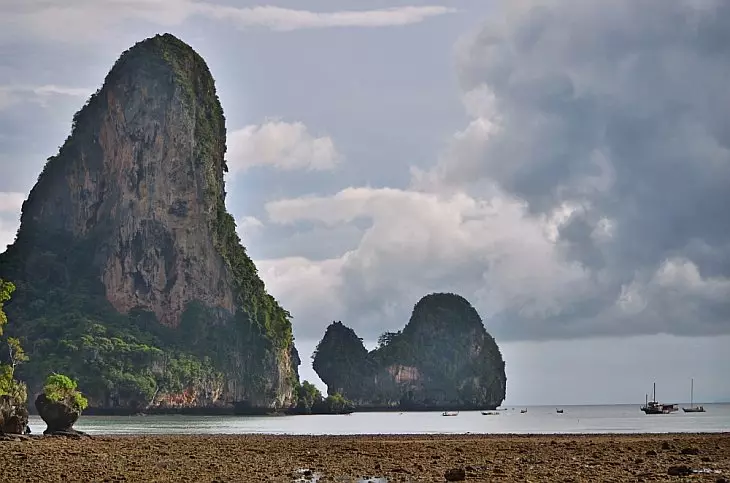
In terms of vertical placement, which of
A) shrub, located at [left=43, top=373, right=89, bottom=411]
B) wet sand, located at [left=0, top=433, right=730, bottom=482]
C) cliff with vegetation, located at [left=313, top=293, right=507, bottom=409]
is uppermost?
cliff with vegetation, located at [left=313, top=293, right=507, bottom=409]

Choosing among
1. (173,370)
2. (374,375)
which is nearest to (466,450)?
(173,370)

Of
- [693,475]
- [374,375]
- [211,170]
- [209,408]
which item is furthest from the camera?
[374,375]

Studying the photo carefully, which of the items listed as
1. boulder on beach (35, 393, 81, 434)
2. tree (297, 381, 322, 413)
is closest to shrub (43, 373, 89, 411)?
boulder on beach (35, 393, 81, 434)

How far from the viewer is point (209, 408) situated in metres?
129

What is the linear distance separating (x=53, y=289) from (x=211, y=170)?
26.0 metres

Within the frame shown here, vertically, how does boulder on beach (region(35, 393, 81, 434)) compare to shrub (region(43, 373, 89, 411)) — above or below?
below

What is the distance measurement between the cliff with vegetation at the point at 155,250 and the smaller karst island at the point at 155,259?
17 cm

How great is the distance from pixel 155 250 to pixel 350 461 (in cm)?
10459

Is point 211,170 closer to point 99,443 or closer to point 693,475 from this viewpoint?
point 99,443

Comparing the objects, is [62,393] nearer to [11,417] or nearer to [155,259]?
[11,417]

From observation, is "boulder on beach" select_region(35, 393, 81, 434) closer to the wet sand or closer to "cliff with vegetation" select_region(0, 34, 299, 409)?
the wet sand

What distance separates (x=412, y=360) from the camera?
196 meters

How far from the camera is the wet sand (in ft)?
87.1

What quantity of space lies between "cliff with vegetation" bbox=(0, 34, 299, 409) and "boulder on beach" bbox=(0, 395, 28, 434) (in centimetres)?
7896
